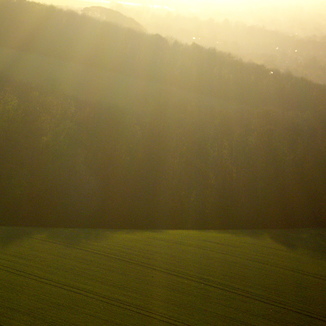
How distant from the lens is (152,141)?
38.0 ft

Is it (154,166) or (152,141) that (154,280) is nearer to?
(154,166)

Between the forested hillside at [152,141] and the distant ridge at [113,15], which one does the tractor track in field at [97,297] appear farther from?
the distant ridge at [113,15]

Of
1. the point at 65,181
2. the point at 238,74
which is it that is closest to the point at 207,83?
the point at 238,74

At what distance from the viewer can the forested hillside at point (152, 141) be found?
31.3 ft

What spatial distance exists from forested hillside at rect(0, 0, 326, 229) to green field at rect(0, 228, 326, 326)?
10.1 ft

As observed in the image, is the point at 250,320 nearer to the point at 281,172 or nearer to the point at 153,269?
the point at 153,269

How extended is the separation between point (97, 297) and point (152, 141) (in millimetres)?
7538

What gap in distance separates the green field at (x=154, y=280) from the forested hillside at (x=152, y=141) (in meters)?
3.08

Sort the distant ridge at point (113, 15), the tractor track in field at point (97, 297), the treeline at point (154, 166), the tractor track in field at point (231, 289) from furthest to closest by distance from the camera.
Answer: the distant ridge at point (113, 15), the treeline at point (154, 166), the tractor track in field at point (231, 289), the tractor track in field at point (97, 297)

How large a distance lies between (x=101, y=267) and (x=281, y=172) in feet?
23.5

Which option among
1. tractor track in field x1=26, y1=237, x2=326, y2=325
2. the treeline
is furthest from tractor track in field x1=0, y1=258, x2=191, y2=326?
the treeline

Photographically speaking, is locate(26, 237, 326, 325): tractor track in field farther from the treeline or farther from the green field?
the treeline

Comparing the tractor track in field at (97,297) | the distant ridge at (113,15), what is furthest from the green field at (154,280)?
the distant ridge at (113,15)

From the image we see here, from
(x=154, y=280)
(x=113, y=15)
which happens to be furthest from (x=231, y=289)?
(x=113, y=15)
